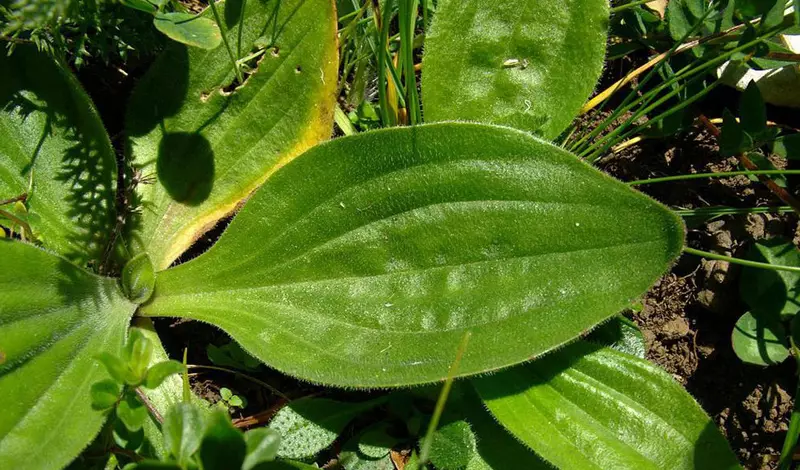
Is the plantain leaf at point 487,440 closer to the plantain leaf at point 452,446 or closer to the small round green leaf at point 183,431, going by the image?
the plantain leaf at point 452,446

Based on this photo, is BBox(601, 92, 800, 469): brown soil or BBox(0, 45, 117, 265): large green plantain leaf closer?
BBox(0, 45, 117, 265): large green plantain leaf

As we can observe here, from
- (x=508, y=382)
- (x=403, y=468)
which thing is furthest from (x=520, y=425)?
(x=403, y=468)

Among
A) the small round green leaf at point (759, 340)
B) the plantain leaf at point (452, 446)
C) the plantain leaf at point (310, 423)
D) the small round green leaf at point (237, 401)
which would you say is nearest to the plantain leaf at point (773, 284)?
the small round green leaf at point (759, 340)

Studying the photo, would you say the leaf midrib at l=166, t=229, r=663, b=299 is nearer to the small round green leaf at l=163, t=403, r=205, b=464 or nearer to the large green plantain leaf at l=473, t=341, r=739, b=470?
the large green plantain leaf at l=473, t=341, r=739, b=470

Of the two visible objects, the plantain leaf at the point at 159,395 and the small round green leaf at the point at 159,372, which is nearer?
the small round green leaf at the point at 159,372

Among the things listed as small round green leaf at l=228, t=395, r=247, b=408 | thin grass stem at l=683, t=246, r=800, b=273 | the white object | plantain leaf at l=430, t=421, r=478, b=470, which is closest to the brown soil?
A: the white object

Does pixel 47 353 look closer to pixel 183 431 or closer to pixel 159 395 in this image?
pixel 159 395

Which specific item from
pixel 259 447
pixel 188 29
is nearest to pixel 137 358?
pixel 259 447
